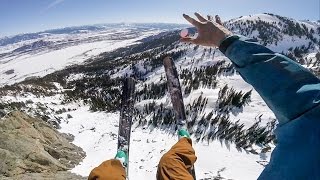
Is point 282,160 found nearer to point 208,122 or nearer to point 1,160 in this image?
point 1,160

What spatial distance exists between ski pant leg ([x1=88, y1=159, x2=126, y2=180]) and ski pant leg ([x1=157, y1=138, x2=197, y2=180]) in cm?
34

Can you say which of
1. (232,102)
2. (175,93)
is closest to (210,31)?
(175,93)

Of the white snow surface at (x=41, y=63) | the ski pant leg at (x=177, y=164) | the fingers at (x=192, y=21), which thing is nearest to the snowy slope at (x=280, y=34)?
the ski pant leg at (x=177, y=164)

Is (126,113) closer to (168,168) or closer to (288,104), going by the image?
(168,168)

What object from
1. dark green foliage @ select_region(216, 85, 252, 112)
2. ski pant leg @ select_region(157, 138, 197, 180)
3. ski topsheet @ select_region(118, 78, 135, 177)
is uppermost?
ski pant leg @ select_region(157, 138, 197, 180)

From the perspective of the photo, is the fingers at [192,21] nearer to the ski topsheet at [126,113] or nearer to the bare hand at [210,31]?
the bare hand at [210,31]

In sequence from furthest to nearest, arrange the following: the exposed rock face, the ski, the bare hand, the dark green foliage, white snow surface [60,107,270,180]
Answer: the dark green foliage < white snow surface [60,107,270,180] < the exposed rock face < the ski < the bare hand

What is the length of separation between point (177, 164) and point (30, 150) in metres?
4.28

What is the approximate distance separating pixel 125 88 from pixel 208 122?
10.4 ft

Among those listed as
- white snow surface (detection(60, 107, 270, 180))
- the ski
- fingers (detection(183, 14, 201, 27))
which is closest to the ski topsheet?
the ski

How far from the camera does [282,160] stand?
0.89m

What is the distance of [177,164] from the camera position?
2.55 metres

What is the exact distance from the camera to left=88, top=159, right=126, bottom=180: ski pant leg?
7.90 ft

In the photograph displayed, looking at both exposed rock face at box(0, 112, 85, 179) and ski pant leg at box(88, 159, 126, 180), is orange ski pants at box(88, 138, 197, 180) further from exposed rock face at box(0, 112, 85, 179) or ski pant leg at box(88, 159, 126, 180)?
exposed rock face at box(0, 112, 85, 179)
